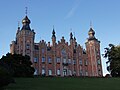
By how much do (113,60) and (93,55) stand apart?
1963cm

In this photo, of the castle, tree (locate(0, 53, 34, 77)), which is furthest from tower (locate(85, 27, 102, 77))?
tree (locate(0, 53, 34, 77))

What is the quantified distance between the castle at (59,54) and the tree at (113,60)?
15014 millimetres

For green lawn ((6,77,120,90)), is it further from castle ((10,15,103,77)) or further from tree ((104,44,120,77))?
castle ((10,15,103,77))

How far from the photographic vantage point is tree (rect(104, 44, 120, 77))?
59719 mm

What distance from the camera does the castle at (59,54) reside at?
73938 millimetres

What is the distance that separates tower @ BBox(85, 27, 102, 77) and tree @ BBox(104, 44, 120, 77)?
15.0m

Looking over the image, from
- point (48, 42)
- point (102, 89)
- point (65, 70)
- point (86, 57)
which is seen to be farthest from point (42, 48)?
point (102, 89)

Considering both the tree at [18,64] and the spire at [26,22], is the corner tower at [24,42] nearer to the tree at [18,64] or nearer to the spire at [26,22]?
the spire at [26,22]

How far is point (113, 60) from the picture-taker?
6081 cm

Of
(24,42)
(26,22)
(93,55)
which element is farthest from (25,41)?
(93,55)

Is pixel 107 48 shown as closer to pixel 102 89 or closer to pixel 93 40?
pixel 93 40

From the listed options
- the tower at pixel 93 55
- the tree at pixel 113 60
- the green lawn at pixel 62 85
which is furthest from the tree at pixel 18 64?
Result: the tower at pixel 93 55

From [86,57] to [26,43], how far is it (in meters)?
20.3

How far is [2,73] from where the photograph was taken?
20859 mm
